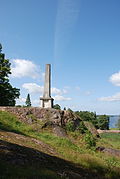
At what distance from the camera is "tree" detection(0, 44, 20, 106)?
30955 millimetres

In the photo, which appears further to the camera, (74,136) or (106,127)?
(106,127)

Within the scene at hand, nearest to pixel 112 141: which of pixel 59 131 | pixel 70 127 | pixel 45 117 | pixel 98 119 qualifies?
pixel 70 127

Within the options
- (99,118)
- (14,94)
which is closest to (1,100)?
(14,94)

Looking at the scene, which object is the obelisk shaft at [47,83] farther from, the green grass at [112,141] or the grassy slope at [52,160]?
the grassy slope at [52,160]

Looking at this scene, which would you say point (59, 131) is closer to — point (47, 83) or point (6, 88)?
point (47, 83)

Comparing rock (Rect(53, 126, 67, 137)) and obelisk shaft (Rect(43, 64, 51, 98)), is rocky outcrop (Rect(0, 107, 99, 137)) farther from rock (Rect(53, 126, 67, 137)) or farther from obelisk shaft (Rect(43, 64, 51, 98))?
obelisk shaft (Rect(43, 64, 51, 98))

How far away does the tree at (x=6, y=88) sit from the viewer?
102 feet

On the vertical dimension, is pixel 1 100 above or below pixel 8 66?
below

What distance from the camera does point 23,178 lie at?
5.03 m

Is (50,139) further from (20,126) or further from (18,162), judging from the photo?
(18,162)

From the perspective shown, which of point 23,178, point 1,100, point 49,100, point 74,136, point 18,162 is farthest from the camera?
point 1,100

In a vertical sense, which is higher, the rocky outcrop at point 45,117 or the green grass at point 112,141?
the rocky outcrop at point 45,117

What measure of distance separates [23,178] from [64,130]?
1449 cm

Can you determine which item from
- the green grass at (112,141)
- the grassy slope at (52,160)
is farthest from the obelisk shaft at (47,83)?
the grassy slope at (52,160)
